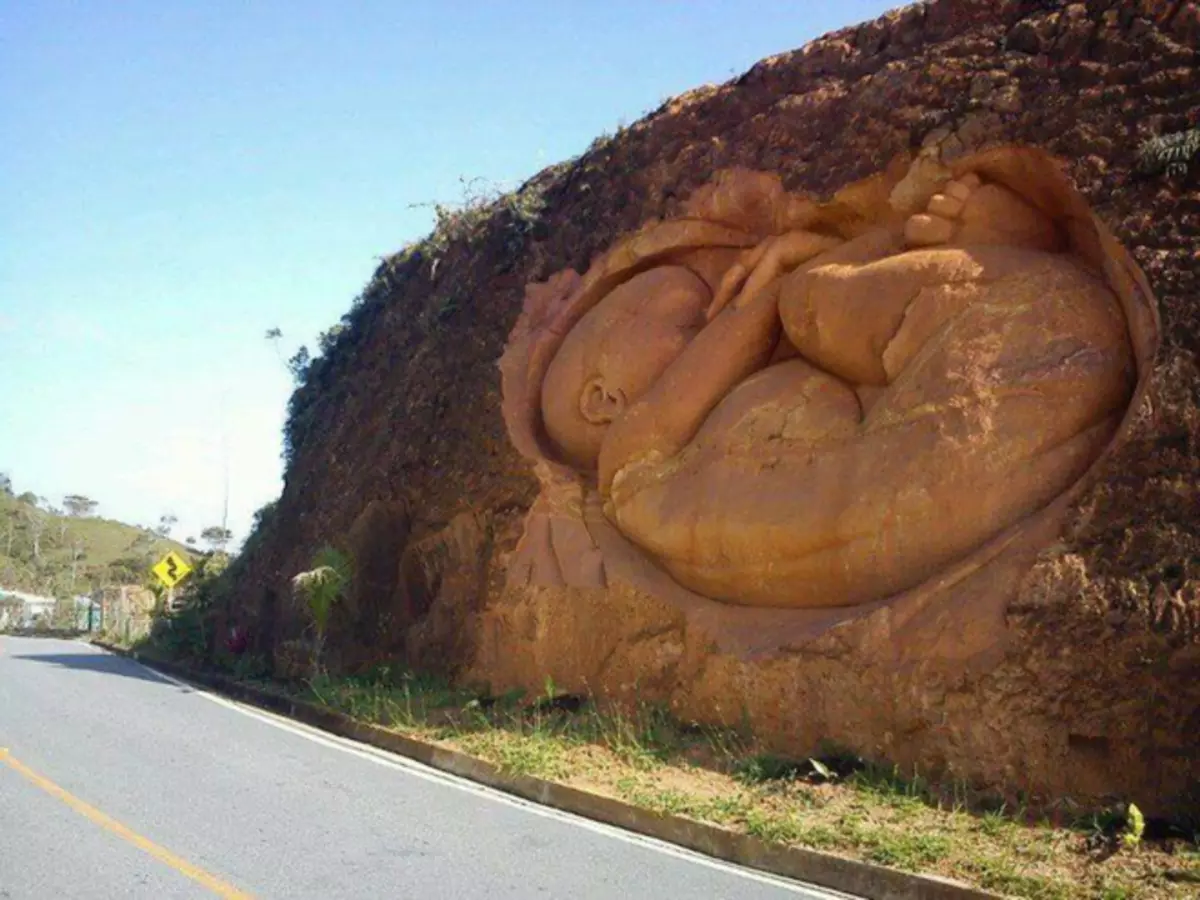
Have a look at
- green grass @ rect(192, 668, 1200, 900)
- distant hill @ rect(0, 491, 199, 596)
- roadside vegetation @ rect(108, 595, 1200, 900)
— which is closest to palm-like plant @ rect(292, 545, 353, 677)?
roadside vegetation @ rect(108, 595, 1200, 900)

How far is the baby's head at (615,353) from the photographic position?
502 inches

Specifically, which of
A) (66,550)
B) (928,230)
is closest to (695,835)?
(928,230)

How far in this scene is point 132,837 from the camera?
25.2 feet

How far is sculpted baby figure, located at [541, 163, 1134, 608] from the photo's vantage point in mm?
9125

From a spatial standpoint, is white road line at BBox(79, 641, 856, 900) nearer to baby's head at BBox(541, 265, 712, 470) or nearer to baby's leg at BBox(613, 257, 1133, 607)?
baby's leg at BBox(613, 257, 1133, 607)

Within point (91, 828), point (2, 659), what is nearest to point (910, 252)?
point (91, 828)

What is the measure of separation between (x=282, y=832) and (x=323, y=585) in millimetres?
7729

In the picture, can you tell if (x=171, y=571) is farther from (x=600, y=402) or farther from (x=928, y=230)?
(x=928, y=230)

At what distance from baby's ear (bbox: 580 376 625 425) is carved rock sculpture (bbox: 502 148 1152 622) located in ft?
0.09

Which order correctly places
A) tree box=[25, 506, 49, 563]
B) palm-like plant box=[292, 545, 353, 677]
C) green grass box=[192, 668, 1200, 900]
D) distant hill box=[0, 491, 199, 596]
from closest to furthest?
1. green grass box=[192, 668, 1200, 900]
2. palm-like plant box=[292, 545, 353, 677]
3. distant hill box=[0, 491, 199, 596]
4. tree box=[25, 506, 49, 563]

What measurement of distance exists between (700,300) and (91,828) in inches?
306

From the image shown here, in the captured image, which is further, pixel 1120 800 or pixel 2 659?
pixel 2 659

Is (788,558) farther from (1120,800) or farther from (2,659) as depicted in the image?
(2,659)

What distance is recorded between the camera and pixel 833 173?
11383 mm
